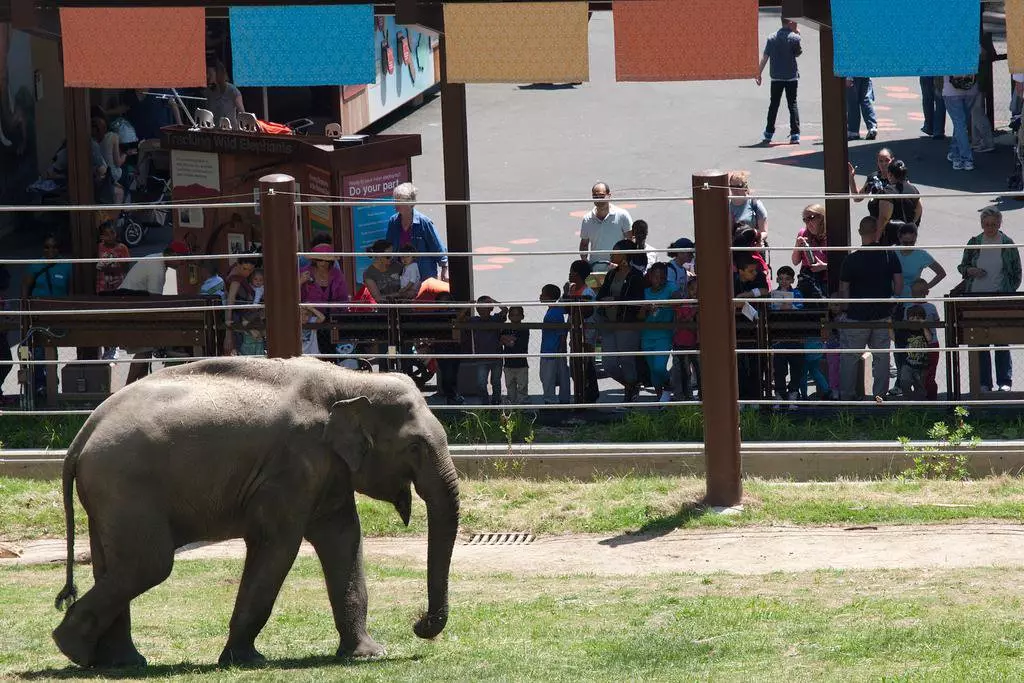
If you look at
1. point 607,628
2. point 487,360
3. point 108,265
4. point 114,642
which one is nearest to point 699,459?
point 487,360

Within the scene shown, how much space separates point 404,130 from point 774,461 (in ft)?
50.6

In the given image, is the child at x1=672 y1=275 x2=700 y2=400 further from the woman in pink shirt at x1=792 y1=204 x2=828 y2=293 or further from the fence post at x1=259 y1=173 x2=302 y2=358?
the fence post at x1=259 y1=173 x2=302 y2=358

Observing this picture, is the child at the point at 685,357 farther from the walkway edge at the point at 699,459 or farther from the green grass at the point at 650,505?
the green grass at the point at 650,505

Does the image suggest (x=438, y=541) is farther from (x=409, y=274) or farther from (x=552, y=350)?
(x=409, y=274)

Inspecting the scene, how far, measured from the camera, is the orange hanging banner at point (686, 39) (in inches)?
498

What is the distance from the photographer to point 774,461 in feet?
36.9

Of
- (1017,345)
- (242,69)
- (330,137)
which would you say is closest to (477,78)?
(242,69)

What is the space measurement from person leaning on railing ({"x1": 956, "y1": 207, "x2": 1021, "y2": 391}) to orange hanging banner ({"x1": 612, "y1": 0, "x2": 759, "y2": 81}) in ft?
7.01

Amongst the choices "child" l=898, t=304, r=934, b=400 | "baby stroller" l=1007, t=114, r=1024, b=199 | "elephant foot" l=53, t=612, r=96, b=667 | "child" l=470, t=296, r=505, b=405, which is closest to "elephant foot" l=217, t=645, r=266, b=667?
"elephant foot" l=53, t=612, r=96, b=667

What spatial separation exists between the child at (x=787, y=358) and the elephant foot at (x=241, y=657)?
5.94 metres

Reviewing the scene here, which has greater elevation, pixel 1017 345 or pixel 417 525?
pixel 1017 345

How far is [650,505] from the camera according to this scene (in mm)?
10523

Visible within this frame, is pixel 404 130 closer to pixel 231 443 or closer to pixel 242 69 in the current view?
pixel 242 69

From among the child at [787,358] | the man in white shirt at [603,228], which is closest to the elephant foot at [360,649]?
the child at [787,358]
